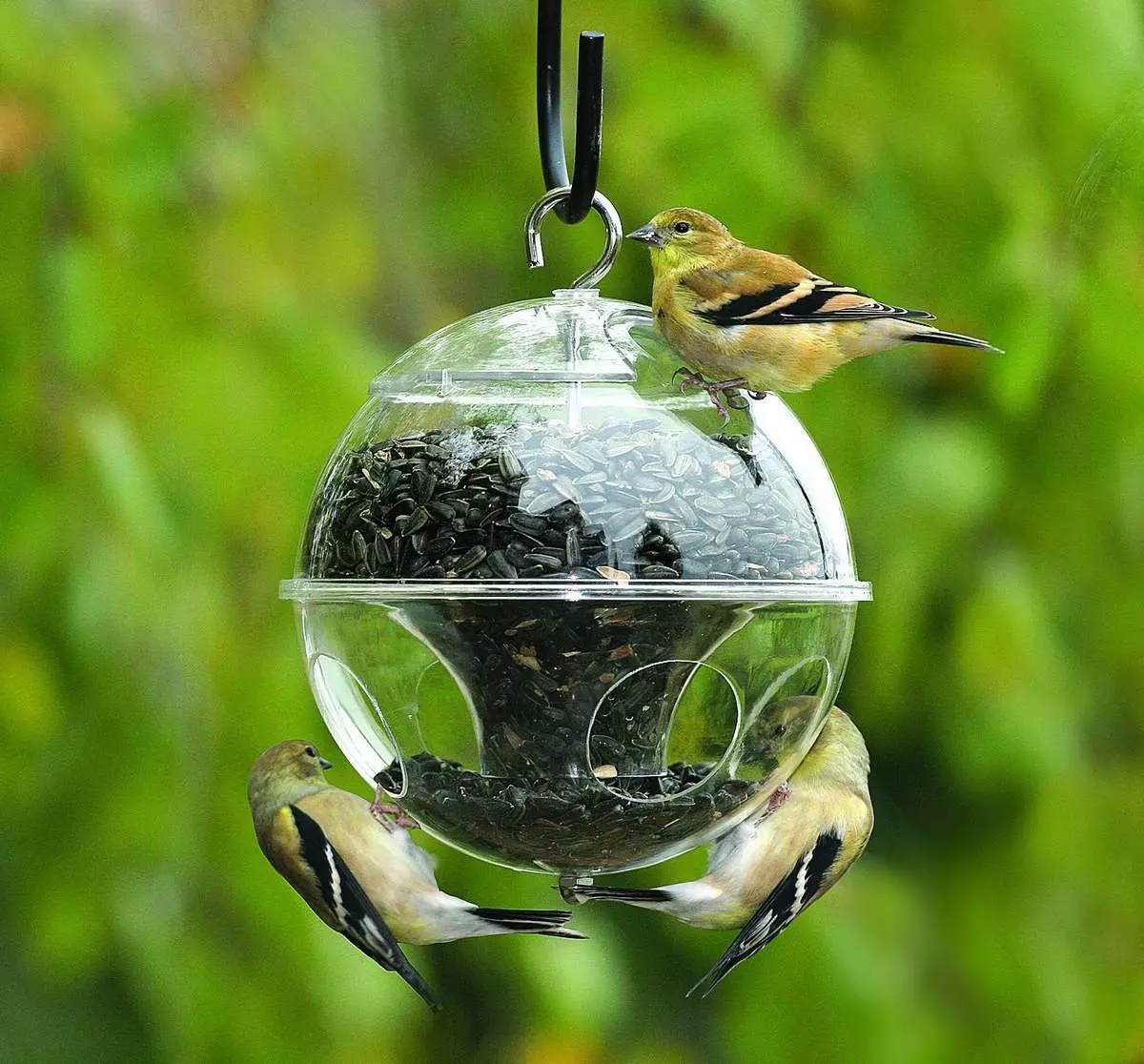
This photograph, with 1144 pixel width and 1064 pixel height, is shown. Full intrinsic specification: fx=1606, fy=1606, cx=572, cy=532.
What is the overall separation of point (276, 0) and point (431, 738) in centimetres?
265

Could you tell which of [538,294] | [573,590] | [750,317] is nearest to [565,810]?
[573,590]

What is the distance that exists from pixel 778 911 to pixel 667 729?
1.19ft

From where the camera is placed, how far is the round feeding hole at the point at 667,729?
228cm

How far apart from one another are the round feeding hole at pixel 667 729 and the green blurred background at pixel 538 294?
63.0 inches

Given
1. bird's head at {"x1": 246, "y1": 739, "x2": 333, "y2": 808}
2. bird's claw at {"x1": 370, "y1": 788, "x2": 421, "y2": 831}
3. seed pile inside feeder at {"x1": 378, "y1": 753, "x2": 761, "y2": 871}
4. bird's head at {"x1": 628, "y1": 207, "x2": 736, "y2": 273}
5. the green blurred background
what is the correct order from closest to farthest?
seed pile inside feeder at {"x1": 378, "y1": 753, "x2": 761, "y2": 871}, bird's head at {"x1": 628, "y1": 207, "x2": 736, "y2": 273}, bird's claw at {"x1": 370, "y1": 788, "x2": 421, "y2": 831}, bird's head at {"x1": 246, "y1": 739, "x2": 333, "y2": 808}, the green blurred background

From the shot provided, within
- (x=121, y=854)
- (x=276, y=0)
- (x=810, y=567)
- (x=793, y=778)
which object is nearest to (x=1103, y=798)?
(x=793, y=778)

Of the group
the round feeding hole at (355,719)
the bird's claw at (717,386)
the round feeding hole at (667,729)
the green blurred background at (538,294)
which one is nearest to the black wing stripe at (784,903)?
the round feeding hole at (667,729)

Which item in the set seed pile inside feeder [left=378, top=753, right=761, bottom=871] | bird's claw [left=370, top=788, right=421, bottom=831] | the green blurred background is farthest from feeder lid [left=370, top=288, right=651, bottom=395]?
the green blurred background

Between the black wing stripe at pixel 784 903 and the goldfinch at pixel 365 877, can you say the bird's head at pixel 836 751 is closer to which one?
the black wing stripe at pixel 784 903

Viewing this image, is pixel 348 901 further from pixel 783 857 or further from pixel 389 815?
pixel 783 857

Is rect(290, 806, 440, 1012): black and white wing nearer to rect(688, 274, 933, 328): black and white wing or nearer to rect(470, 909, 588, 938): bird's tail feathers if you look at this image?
rect(470, 909, 588, 938): bird's tail feathers

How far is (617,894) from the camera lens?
2312 millimetres

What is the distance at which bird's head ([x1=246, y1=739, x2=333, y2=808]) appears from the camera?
9.52 feet

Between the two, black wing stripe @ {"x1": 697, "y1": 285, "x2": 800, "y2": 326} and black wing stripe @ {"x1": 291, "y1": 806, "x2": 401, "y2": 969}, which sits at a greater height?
black wing stripe @ {"x1": 697, "y1": 285, "x2": 800, "y2": 326}
